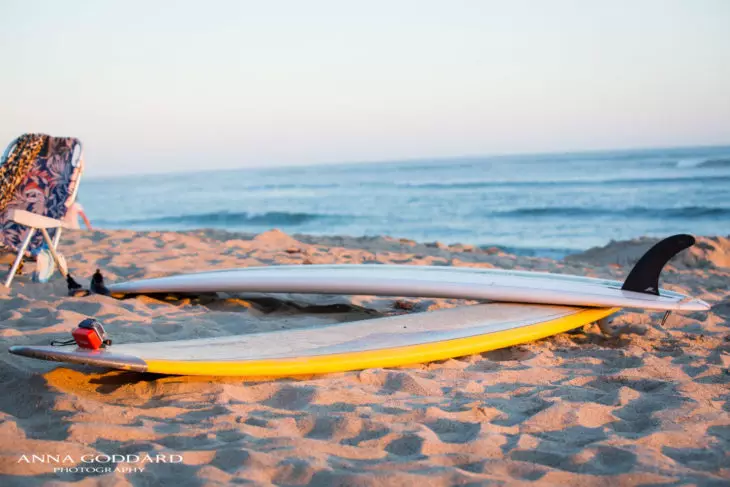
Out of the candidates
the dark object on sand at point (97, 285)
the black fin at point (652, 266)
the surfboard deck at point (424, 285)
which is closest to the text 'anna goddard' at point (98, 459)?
the surfboard deck at point (424, 285)

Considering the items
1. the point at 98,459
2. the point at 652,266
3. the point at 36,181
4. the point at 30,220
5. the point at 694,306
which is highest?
the point at 36,181

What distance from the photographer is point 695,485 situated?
6.33ft

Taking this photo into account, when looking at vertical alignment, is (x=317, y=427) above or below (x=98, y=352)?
below

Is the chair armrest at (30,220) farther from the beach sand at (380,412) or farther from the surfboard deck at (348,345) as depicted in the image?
the surfboard deck at (348,345)

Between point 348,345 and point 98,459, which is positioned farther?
point 348,345

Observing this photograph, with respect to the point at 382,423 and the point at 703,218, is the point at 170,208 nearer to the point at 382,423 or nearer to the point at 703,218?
the point at 703,218

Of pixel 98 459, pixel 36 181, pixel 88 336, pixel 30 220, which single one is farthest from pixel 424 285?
pixel 36 181

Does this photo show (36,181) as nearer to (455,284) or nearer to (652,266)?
(455,284)

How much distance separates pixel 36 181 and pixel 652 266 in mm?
4670

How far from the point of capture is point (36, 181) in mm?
5512

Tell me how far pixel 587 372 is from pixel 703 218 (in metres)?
14.4

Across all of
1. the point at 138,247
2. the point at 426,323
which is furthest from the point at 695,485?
the point at 138,247

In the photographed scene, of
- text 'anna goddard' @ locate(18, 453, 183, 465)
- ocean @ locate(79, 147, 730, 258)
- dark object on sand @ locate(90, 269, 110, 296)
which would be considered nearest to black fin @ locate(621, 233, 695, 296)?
text 'anna goddard' @ locate(18, 453, 183, 465)

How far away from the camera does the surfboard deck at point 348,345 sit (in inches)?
111
